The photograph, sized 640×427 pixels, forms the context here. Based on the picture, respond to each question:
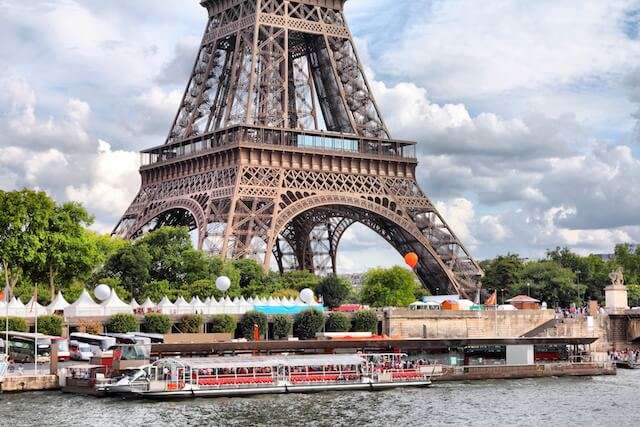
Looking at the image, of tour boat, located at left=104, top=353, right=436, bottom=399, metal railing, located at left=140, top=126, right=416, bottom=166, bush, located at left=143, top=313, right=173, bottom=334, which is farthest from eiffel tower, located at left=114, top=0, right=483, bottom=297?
tour boat, located at left=104, top=353, right=436, bottom=399

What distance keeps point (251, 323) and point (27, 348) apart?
1689 centimetres

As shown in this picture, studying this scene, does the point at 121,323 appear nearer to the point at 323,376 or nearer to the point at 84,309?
the point at 84,309

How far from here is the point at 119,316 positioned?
72.9 metres

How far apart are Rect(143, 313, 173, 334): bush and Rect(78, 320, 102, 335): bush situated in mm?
3224

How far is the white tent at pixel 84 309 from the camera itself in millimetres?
72562

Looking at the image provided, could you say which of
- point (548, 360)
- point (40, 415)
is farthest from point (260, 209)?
point (40, 415)

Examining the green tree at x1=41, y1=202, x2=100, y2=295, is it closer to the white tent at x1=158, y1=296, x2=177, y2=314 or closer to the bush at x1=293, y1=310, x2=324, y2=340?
the white tent at x1=158, y1=296, x2=177, y2=314

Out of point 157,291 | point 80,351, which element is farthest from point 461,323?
point 80,351

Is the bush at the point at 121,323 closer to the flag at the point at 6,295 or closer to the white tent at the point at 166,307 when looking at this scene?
the white tent at the point at 166,307

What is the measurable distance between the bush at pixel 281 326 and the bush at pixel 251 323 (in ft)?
2.54

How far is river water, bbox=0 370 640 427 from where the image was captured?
160ft

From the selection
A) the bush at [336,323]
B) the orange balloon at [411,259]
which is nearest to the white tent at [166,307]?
the bush at [336,323]

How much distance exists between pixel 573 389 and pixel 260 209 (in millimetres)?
32873

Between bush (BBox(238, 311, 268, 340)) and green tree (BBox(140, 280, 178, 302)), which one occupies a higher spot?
green tree (BBox(140, 280, 178, 302))
